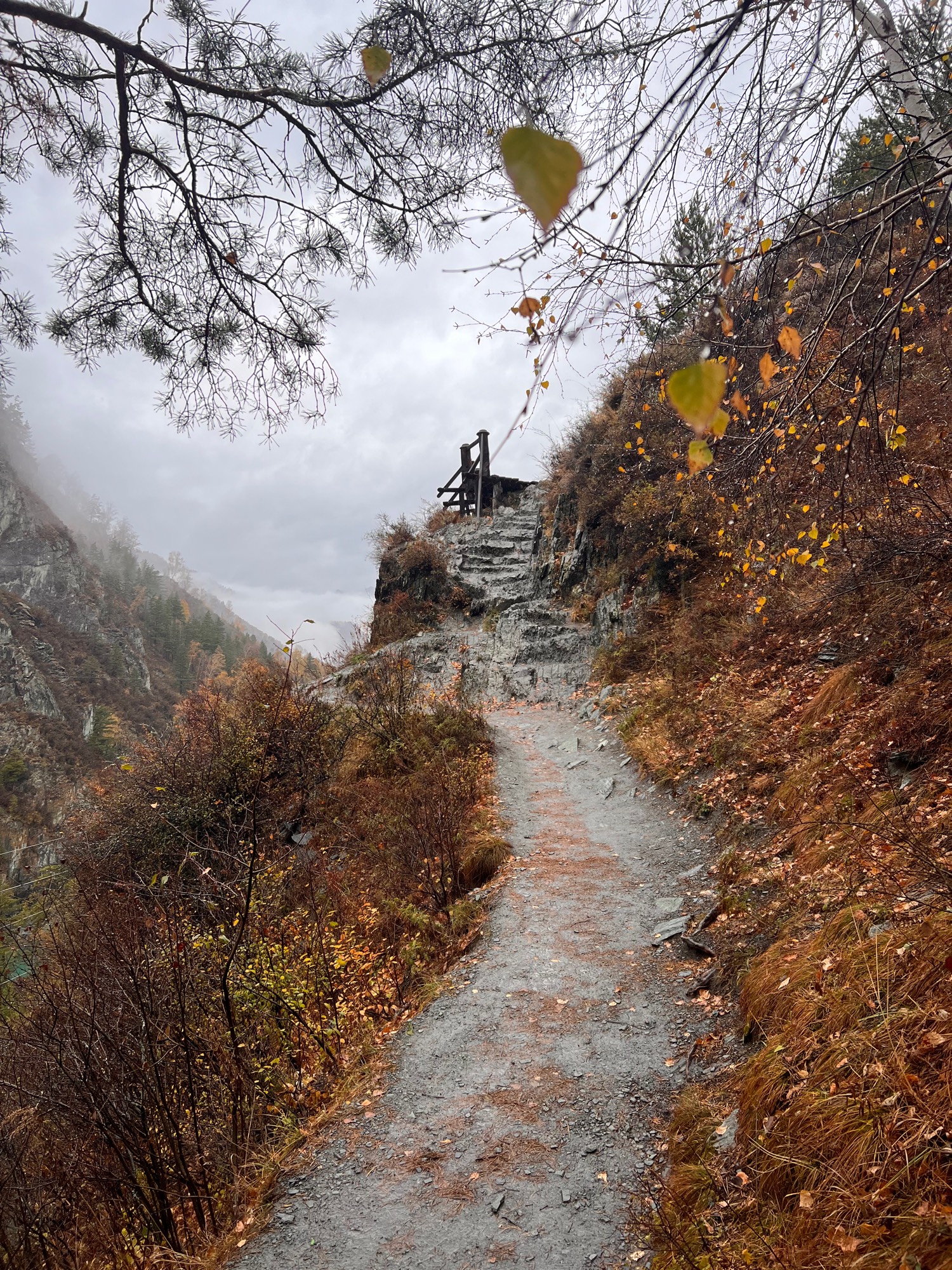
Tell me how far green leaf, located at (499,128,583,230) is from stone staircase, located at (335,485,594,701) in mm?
12783

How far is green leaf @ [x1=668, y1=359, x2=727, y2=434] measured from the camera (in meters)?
0.73

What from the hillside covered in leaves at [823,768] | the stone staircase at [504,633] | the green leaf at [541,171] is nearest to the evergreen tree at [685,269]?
the hillside covered in leaves at [823,768]

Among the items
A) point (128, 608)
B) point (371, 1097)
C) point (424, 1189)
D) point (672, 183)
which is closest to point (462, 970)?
point (371, 1097)

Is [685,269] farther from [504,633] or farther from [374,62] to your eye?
[504,633]

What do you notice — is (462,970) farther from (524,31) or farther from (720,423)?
(524,31)

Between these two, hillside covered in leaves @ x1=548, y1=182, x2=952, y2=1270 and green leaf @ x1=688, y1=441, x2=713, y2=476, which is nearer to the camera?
green leaf @ x1=688, y1=441, x2=713, y2=476

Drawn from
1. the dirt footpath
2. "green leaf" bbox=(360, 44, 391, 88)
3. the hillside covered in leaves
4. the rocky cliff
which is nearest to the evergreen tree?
the hillside covered in leaves

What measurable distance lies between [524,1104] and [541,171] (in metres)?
3.75

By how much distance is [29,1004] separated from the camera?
4352mm

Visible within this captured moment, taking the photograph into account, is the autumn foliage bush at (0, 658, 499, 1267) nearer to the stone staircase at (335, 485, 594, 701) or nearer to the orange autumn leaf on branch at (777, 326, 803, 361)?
the orange autumn leaf on branch at (777, 326, 803, 361)

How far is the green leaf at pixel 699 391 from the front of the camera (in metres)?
0.73

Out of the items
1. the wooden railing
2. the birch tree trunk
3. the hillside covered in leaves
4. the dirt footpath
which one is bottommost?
the dirt footpath

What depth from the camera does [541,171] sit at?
0.58 meters

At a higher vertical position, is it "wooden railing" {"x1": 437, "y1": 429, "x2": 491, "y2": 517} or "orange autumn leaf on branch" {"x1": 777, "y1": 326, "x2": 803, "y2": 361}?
"wooden railing" {"x1": 437, "y1": 429, "x2": 491, "y2": 517}
